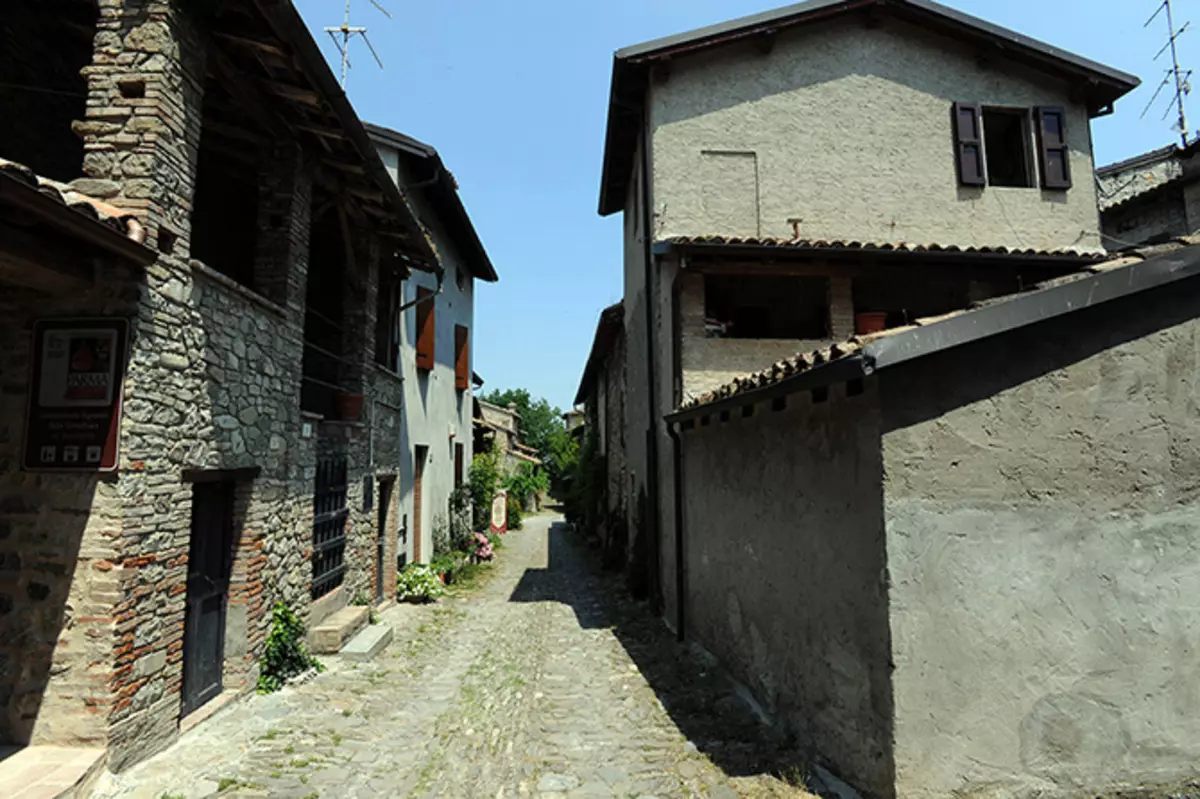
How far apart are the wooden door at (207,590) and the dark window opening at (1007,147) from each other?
12004 mm

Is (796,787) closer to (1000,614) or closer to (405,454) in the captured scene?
(1000,614)

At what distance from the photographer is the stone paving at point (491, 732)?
14.8 ft

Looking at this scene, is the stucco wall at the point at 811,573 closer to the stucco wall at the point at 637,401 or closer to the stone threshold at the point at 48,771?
the stucco wall at the point at 637,401

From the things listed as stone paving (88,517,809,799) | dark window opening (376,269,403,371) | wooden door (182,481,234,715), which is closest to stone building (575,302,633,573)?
stone paving (88,517,809,799)

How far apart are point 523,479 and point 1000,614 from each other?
23.7 m

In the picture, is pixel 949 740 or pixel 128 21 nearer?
pixel 949 740

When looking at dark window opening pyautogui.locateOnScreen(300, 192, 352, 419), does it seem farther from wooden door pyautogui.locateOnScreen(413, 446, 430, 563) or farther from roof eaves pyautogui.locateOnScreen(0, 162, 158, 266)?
roof eaves pyautogui.locateOnScreen(0, 162, 158, 266)

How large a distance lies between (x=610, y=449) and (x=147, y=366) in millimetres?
12306

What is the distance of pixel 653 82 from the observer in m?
9.59

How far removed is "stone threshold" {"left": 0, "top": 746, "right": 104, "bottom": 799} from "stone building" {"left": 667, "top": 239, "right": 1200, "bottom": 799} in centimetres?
460

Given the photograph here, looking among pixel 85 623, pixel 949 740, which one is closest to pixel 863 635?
pixel 949 740

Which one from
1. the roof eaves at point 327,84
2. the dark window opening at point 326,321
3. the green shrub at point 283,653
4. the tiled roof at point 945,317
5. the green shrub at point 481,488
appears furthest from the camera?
the green shrub at point 481,488

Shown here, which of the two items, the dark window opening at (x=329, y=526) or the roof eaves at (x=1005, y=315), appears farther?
the dark window opening at (x=329, y=526)

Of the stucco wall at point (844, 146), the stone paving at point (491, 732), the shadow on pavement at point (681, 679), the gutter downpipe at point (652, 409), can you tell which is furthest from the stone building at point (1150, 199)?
the stone paving at point (491, 732)
